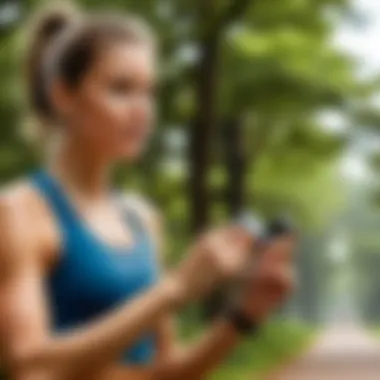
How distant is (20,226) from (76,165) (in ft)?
0.23

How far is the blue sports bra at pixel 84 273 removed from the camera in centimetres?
59

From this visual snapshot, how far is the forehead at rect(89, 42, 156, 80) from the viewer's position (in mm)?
608

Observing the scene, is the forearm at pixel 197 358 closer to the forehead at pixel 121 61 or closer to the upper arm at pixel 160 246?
the upper arm at pixel 160 246

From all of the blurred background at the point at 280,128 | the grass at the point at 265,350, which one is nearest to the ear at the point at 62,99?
the blurred background at the point at 280,128

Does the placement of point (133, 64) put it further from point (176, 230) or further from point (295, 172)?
point (295, 172)

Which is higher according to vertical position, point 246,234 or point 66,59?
point 66,59

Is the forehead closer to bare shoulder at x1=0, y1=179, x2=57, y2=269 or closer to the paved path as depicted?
bare shoulder at x1=0, y1=179, x2=57, y2=269

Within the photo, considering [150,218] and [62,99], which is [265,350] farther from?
[62,99]

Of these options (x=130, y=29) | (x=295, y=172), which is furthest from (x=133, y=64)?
(x=295, y=172)

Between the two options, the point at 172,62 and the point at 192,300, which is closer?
the point at 192,300

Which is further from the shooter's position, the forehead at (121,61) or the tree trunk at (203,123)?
the tree trunk at (203,123)

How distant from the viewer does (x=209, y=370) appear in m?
0.65

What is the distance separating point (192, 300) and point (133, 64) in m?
0.17

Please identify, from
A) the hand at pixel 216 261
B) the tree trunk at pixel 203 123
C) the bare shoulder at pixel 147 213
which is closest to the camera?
the hand at pixel 216 261
